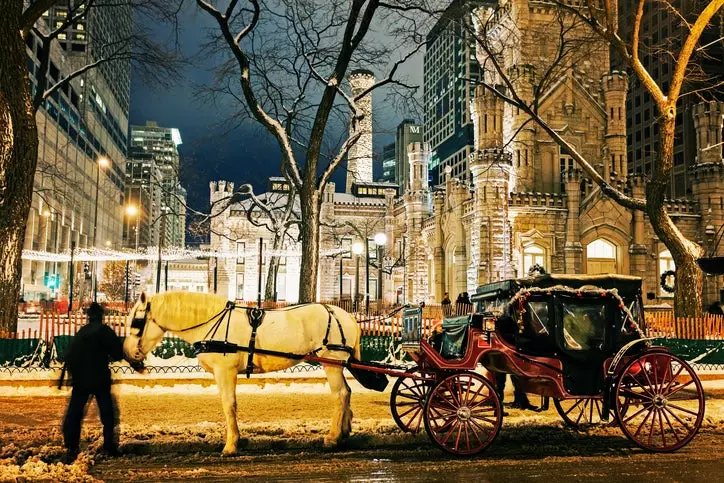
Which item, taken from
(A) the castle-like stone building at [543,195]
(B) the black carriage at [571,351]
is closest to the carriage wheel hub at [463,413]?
(B) the black carriage at [571,351]

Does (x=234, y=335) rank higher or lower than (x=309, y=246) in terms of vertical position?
lower

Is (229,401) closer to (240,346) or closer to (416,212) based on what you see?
(240,346)

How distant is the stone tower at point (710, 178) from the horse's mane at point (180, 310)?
36.3 meters

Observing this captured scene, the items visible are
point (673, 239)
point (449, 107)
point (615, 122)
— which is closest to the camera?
point (673, 239)

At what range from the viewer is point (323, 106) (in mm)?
18859

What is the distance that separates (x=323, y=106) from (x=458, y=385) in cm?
1307

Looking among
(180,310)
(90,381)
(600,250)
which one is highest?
(600,250)

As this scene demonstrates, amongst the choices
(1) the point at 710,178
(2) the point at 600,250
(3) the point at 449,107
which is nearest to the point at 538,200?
(2) the point at 600,250

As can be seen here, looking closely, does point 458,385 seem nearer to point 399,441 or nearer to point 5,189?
point 399,441

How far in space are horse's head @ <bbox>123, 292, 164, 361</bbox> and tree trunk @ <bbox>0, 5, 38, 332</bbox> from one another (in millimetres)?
8769

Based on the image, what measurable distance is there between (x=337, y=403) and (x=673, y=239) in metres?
13.3

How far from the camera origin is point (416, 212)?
153ft

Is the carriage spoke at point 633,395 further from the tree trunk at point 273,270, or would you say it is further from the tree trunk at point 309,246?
the tree trunk at point 273,270

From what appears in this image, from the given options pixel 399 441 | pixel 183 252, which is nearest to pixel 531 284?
pixel 399 441
